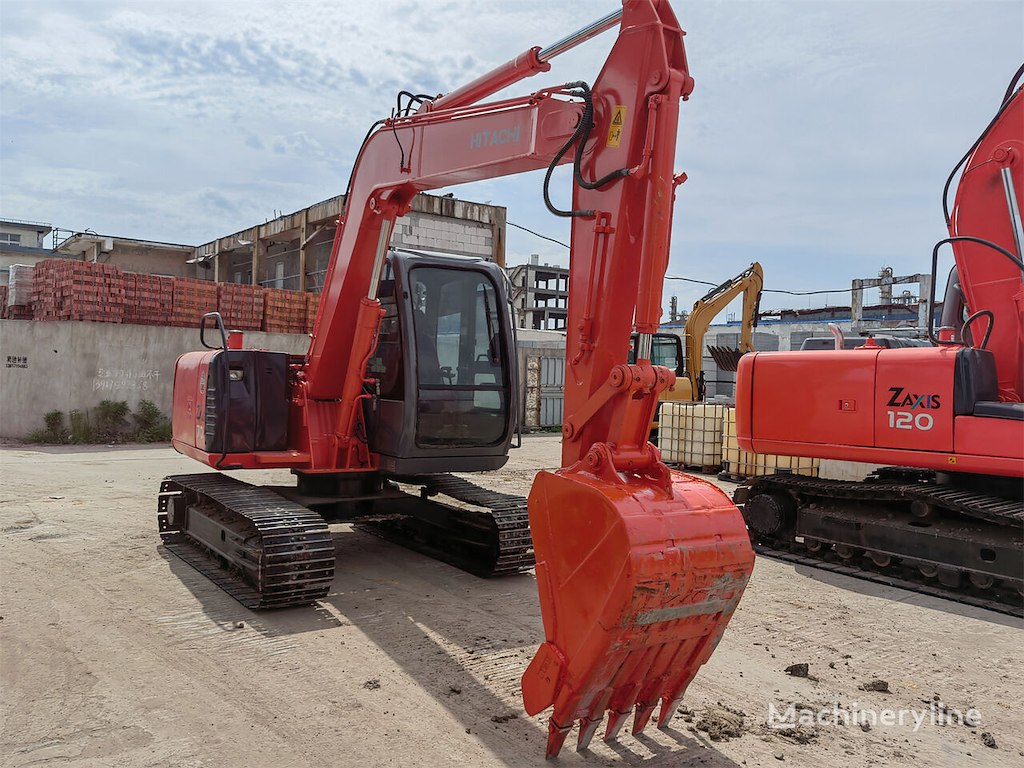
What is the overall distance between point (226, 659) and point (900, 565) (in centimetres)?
556

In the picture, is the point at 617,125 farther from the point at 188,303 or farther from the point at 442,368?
the point at 188,303

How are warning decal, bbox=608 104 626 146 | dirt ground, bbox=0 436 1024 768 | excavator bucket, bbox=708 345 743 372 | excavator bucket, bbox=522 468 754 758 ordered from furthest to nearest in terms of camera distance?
1. excavator bucket, bbox=708 345 743 372
2. warning decal, bbox=608 104 626 146
3. dirt ground, bbox=0 436 1024 768
4. excavator bucket, bbox=522 468 754 758

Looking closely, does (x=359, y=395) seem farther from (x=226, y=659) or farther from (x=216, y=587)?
(x=226, y=659)

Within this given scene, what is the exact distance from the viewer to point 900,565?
7094mm

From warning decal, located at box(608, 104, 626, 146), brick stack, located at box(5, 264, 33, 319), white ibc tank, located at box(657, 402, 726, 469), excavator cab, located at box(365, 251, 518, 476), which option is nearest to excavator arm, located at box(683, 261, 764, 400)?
white ibc tank, located at box(657, 402, 726, 469)

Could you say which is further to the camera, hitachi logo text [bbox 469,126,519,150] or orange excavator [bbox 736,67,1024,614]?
orange excavator [bbox 736,67,1024,614]

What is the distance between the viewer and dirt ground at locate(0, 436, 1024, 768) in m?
3.59

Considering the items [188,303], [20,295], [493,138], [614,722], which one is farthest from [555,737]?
[20,295]

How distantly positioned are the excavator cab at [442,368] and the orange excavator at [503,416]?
0.06 ft

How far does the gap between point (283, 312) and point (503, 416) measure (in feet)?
46.5

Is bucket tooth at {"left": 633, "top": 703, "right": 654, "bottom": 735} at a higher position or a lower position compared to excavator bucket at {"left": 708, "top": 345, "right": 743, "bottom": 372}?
lower

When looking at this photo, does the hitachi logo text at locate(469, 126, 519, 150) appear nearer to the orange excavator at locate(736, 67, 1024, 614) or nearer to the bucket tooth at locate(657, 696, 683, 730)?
the bucket tooth at locate(657, 696, 683, 730)

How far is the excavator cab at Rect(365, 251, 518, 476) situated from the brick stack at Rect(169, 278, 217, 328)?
12455mm

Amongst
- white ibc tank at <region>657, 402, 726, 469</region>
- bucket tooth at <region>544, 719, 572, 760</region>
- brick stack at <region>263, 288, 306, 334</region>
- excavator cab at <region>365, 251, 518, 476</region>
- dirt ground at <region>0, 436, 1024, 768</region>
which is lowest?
dirt ground at <region>0, 436, 1024, 768</region>
